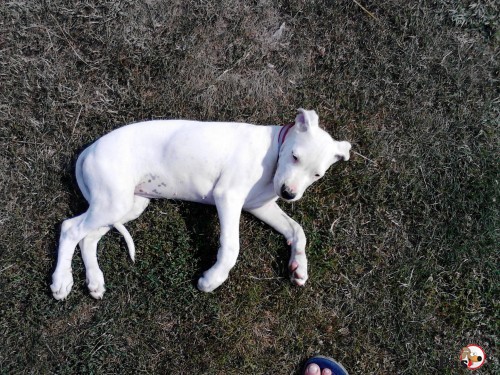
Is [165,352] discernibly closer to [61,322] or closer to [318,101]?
[61,322]

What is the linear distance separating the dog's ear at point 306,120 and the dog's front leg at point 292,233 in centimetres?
102

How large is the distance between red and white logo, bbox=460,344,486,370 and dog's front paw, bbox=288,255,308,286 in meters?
1.73

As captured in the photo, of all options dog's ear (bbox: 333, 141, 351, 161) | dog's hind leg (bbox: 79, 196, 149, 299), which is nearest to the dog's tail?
dog's hind leg (bbox: 79, 196, 149, 299)

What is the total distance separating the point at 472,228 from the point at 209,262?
2652mm

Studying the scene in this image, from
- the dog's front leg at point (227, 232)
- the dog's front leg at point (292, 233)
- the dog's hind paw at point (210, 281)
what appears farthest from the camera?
the dog's front leg at point (292, 233)

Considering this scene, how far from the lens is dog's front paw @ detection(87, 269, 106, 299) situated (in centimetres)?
503

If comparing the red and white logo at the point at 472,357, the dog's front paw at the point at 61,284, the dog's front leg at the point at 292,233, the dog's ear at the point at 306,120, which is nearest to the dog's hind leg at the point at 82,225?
the dog's front paw at the point at 61,284

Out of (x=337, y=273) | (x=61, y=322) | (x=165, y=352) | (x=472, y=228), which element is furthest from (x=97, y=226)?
(x=472, y=228)

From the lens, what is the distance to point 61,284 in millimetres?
4984

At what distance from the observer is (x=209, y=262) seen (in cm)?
521

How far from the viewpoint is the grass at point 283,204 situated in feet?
16.9

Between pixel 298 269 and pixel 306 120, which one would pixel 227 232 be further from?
pixel 306 120

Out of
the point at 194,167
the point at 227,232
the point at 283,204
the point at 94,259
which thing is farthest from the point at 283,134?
the point at 94,259

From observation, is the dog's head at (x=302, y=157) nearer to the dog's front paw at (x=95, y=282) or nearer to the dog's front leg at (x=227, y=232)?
the dog's front leg at (x=227, y=232)
